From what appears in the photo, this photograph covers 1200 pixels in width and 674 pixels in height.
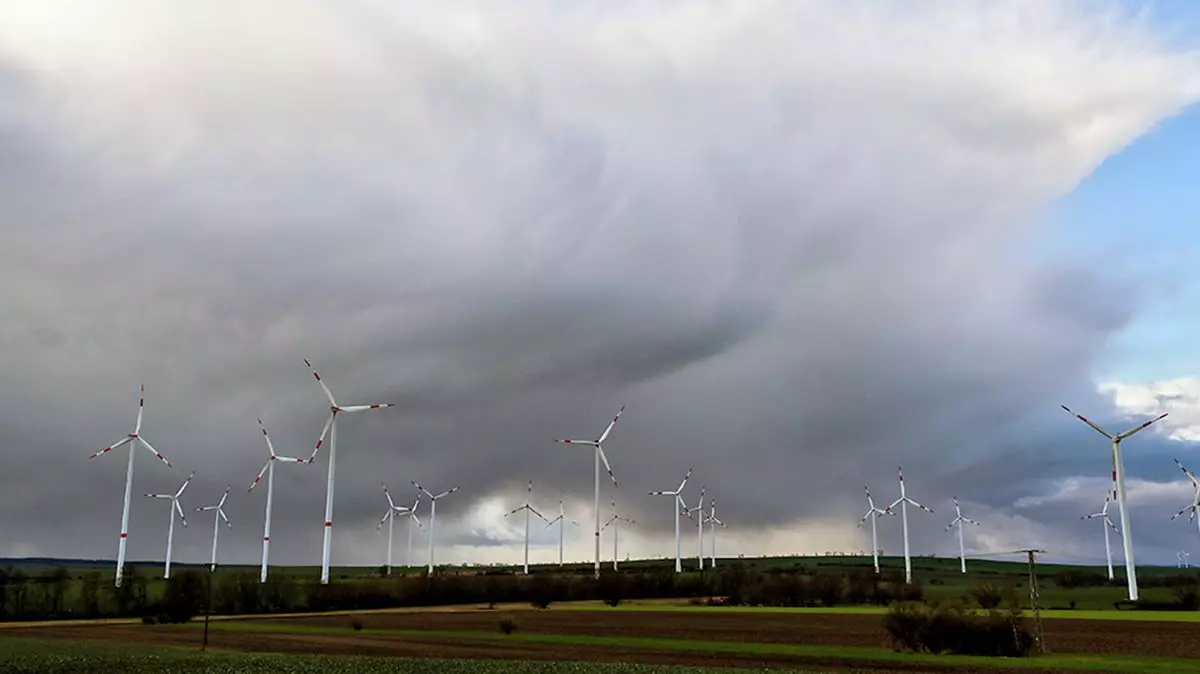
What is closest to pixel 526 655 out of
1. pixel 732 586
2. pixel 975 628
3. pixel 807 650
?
→ pixel 807 650

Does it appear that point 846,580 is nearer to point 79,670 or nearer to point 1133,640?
point 1133,640

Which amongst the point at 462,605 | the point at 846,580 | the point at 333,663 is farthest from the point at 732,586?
the point at 333,663

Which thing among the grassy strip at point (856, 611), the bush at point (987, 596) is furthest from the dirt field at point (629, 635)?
the grassy strip at point (856, 611)

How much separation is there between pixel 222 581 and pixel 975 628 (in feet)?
490

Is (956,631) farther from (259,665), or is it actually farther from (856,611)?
(856,611)

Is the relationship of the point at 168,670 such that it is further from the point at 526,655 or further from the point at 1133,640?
the point at 1133,640

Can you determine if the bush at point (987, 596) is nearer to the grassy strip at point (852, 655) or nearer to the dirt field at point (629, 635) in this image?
the dirt field at point (629, 635)

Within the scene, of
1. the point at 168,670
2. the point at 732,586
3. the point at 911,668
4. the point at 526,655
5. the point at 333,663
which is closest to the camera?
the point at 168,670

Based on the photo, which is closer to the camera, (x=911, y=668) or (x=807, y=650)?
(x=911, y=668)

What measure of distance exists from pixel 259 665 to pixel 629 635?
49084 millimetres

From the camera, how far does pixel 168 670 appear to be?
5878cm

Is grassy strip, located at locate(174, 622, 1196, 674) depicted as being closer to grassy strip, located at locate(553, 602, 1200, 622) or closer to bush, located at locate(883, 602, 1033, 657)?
bush, located at locate(883, 602, 1033, 657)

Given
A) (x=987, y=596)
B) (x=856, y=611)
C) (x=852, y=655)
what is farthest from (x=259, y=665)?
(x=856, y=611)

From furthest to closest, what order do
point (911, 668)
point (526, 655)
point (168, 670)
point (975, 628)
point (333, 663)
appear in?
point (975, 628), point (526, 655), point (911, 668), point (333, 663), point (168, 670)
